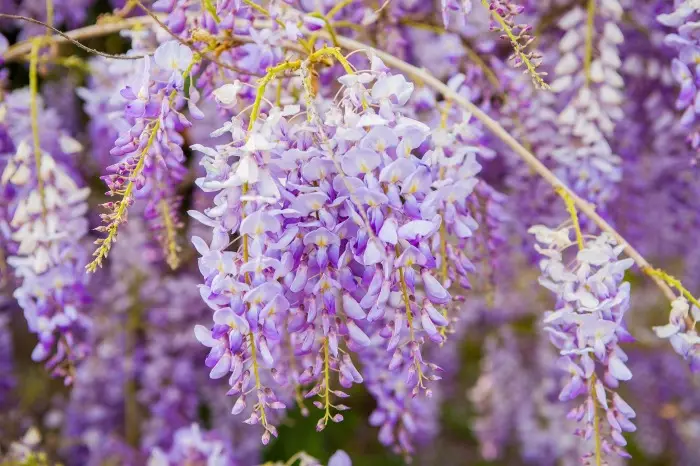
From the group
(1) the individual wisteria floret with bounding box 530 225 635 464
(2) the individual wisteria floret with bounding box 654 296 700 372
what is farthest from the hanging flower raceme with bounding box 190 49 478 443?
(2) the individual wisteria floret with bounding box 654 296 700 372

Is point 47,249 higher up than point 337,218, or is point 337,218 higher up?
point 337,218

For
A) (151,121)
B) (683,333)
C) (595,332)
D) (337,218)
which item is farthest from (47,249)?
(683,333)

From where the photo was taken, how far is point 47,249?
3.80ft

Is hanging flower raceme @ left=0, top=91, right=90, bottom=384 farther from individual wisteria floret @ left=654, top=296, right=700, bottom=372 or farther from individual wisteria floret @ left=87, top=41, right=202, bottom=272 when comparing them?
individual wisteria floret @ left=654, top=296, right=700, bottom=372

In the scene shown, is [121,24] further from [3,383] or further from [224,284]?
[3,383]

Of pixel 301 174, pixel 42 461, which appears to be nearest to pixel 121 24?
pixel 301 174

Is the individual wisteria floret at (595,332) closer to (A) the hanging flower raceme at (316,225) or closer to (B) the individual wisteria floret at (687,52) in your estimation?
(A) the hanging flower raceme at (316,225)

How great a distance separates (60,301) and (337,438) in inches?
46.2

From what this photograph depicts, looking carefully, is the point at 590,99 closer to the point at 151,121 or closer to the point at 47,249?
the point at 151,121

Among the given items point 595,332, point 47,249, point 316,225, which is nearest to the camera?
point 316,225

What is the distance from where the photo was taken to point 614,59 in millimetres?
1312

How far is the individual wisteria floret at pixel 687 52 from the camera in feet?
3.80

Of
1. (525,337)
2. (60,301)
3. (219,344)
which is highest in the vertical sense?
(219,344)

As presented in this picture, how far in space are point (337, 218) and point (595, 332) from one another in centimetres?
36
